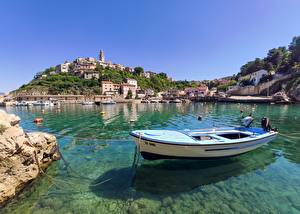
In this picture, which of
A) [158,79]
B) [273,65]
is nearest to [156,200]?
[273,65]

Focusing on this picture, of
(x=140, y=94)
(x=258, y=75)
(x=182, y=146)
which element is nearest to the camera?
(x=182, y=146)

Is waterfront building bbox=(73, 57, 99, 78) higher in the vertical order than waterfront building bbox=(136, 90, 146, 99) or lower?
higher

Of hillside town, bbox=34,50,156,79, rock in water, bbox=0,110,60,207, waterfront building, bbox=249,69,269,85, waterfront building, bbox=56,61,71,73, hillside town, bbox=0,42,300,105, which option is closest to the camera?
rock in water, bbox=0,110,60,207

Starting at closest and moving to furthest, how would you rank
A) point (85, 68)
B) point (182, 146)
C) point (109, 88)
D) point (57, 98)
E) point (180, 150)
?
point (182, 146)
point (180, 150)
point (57, 98)
point (109, 88)
point (85, 68)

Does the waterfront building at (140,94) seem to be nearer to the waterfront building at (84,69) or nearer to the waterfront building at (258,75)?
the waterfront building at (84,69)

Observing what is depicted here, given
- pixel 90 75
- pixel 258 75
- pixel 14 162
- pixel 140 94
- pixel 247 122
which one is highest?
pixel 90 75

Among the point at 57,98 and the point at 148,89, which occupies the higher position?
the point at 148,89

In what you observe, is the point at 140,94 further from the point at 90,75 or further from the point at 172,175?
the point at 172,175

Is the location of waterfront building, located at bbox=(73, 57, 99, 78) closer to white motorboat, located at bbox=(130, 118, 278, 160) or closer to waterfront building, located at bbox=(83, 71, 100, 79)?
waterfront building, located at bbox=(83, 71, 100, 79)

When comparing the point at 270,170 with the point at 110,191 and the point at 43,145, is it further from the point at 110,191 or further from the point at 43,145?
the point at 43,145

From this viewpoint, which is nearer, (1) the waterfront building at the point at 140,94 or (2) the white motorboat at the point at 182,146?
(2) the white motorboat at the point at 182,146

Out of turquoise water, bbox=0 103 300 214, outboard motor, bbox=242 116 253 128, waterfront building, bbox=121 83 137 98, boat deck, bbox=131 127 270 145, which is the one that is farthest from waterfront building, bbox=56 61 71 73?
outboard motor, bbox=242 116 253 128

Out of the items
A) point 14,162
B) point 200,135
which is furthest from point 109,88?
point 14,162

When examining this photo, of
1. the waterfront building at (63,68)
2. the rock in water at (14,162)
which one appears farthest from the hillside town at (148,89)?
the rock in water at (14,162)
